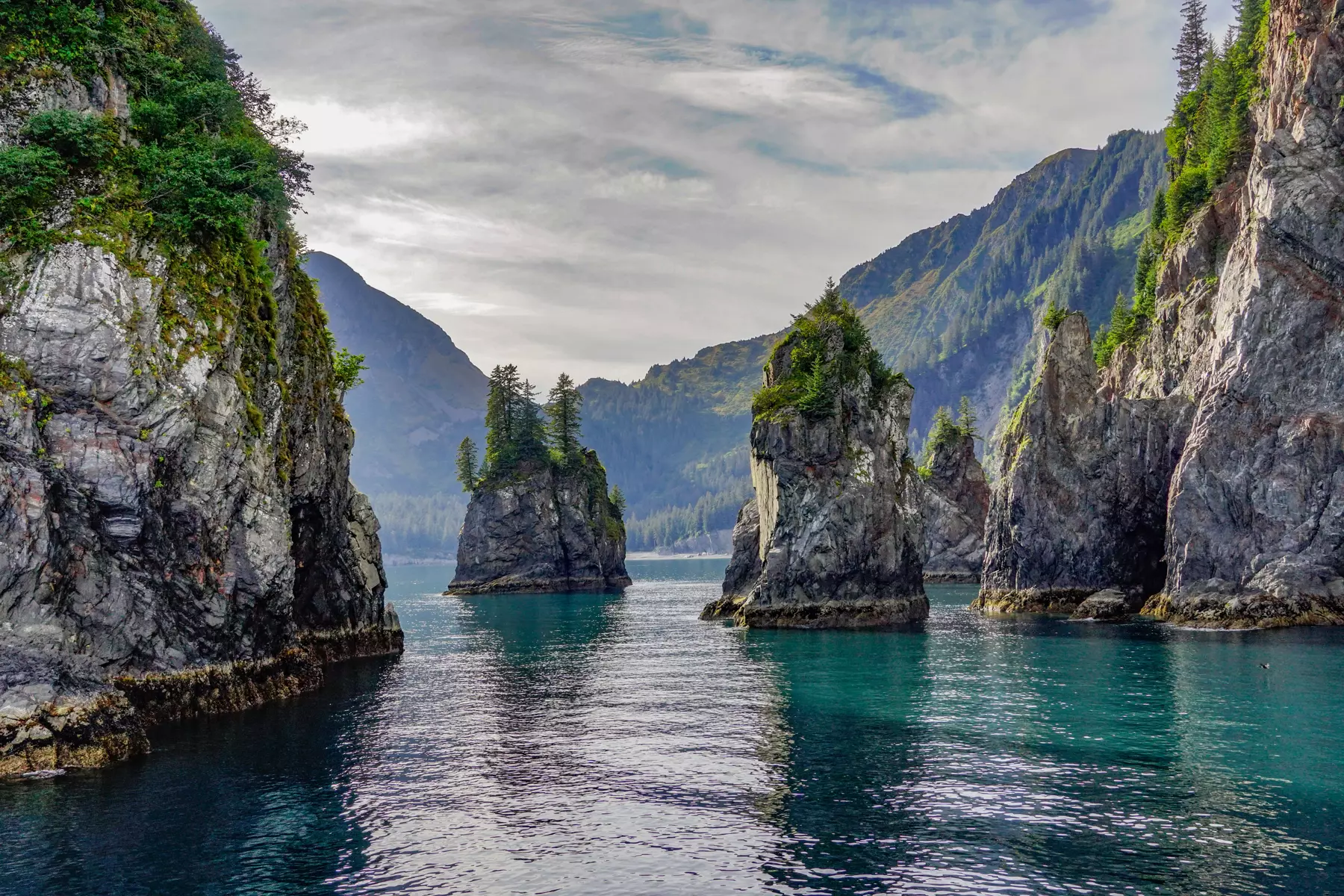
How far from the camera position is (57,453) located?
33281 mm

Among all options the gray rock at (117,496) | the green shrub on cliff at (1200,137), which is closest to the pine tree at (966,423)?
the green shrub on cliff at (1200,137)

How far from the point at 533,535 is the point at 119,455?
117 meters

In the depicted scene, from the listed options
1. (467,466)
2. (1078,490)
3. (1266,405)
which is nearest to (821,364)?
(1078,490)

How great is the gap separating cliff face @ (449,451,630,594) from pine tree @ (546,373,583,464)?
11.3 ft

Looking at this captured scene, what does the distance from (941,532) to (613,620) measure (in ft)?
279

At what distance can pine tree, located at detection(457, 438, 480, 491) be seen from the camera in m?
159

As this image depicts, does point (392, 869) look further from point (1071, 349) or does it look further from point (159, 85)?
Answer: point (1071, 349)

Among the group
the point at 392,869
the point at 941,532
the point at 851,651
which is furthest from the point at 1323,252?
the point at 941,532

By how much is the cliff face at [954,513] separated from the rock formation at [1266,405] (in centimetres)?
6873

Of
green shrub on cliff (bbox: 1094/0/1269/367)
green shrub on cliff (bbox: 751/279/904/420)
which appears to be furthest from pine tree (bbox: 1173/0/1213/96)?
green shrub on cliff (bbox: 751/279/904/420)

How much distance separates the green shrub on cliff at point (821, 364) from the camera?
82688 mm

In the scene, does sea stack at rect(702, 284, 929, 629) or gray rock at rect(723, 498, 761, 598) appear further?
gray rock at rect(723, 498, 761, 598)

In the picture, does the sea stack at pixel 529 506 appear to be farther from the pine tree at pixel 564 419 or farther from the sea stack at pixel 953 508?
the sea stack at pixel 953 508

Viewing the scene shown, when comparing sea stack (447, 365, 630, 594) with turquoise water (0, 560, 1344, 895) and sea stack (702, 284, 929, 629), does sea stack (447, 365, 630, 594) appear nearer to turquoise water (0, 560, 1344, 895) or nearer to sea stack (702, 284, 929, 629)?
sea stack (702, 284, 929, 629)
